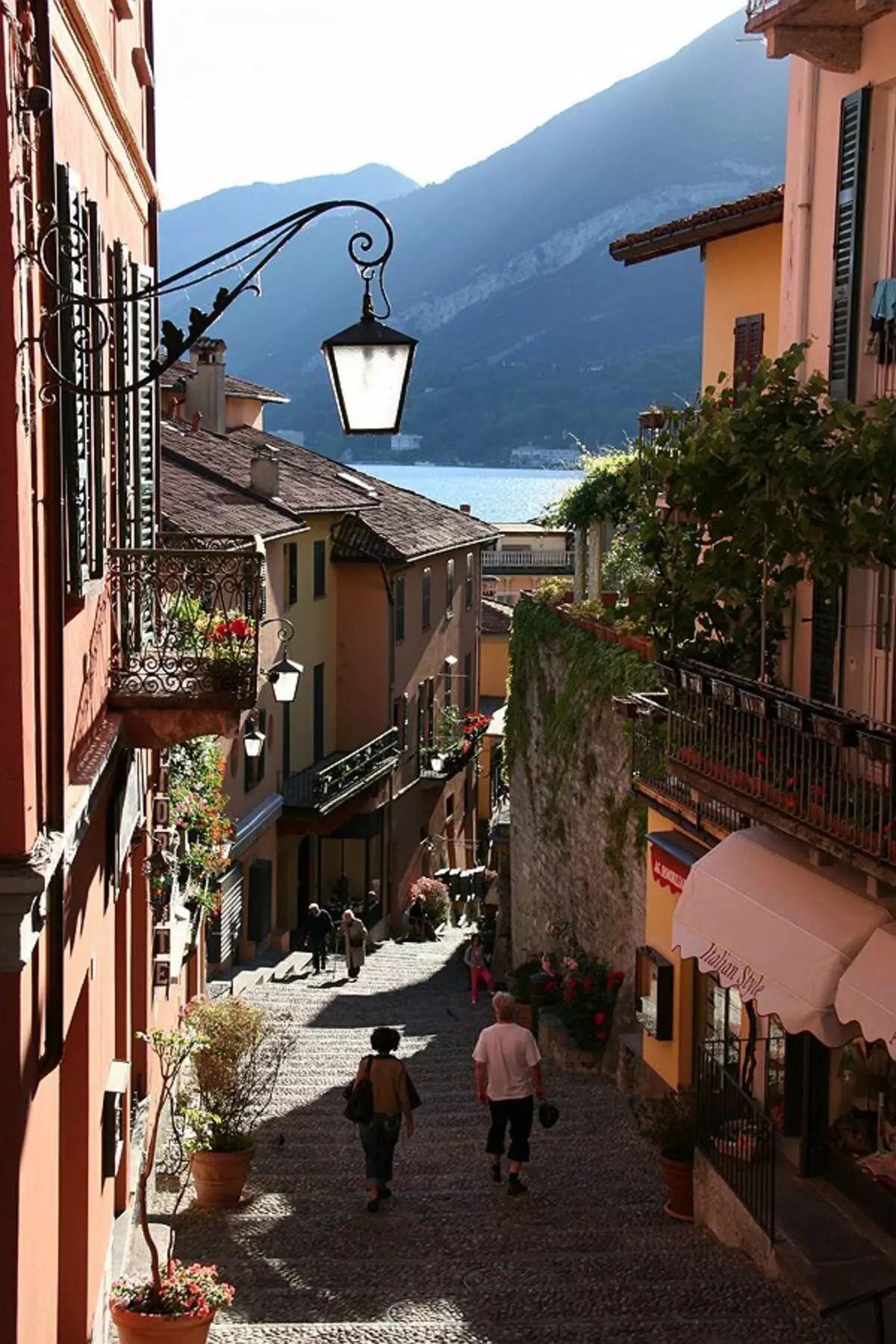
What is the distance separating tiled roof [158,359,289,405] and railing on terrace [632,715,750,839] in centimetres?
2494

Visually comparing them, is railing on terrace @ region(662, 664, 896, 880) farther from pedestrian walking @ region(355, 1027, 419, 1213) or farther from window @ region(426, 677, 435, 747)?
window @ region(426, 677, 435, 747)

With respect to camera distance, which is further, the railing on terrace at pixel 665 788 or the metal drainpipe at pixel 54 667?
the railing on terrace at pixel 665 788

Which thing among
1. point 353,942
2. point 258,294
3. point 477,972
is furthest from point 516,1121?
point 353,942

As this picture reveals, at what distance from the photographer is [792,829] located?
35.0 ft

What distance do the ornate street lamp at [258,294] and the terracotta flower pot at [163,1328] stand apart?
4.59 meters

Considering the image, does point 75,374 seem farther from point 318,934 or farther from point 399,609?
point 399,609

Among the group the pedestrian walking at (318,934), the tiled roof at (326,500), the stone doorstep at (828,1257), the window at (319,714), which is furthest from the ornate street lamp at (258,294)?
the window at (319,714)

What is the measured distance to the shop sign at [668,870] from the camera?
15.5 meters

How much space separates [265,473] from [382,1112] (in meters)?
21.4

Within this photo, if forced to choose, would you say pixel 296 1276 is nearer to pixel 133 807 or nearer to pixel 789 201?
pixel 133 807

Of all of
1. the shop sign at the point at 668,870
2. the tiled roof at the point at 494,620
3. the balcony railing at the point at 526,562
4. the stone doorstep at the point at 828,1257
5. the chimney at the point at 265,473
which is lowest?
the stone doorstep at the point at 828,1257

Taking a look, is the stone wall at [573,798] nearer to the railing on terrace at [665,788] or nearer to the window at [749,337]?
→ the railing on terrace at [665,788]

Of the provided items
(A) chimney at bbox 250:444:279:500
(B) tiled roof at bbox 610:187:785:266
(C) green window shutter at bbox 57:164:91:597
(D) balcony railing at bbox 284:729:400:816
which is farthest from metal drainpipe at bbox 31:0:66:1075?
(D) balcony railing at bbox 284:729:400:816

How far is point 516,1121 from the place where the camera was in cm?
1321
